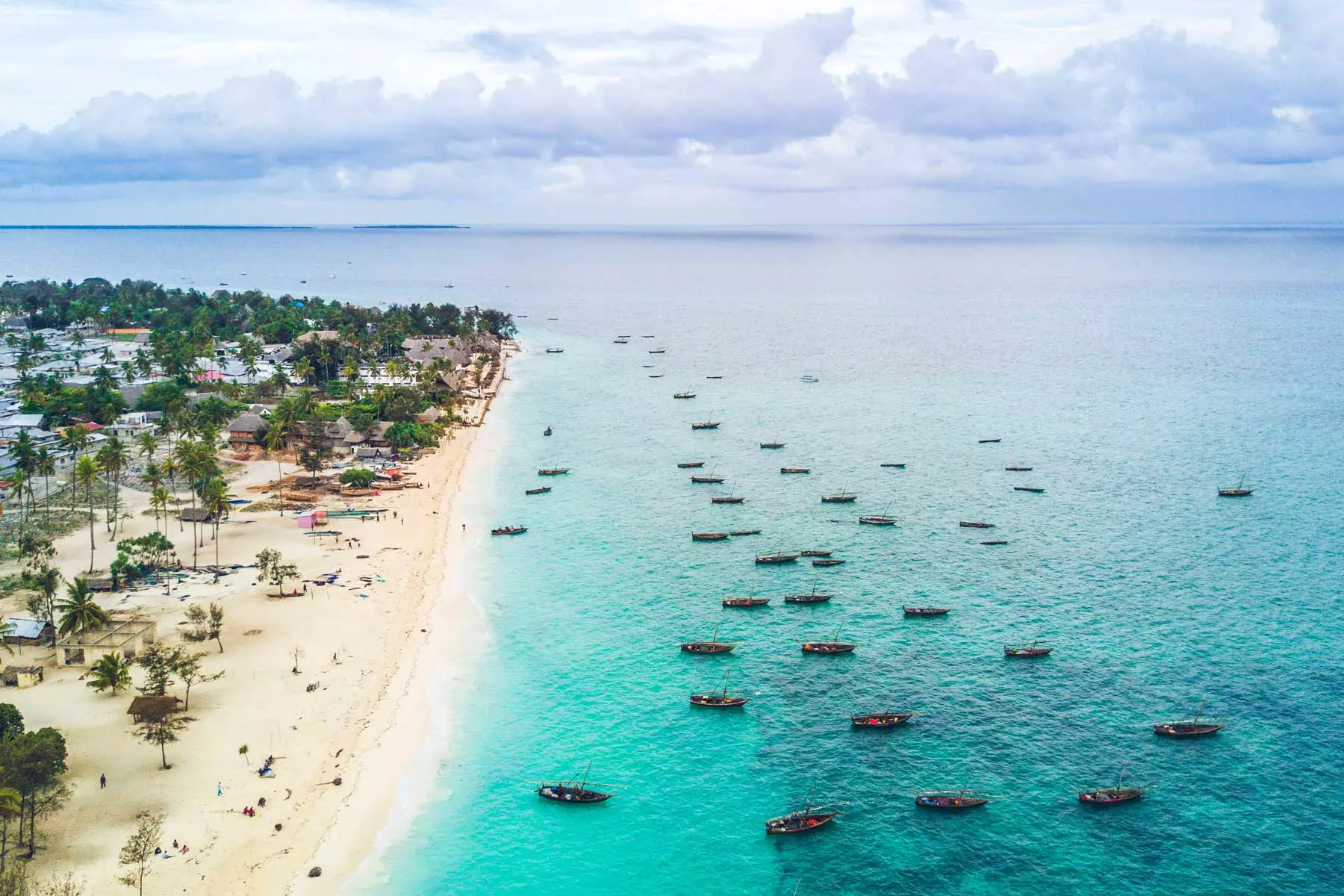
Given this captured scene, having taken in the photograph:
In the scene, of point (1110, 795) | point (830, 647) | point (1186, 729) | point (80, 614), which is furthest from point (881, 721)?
point (80, 614)

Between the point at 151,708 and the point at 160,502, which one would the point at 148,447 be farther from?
the point at 151,708

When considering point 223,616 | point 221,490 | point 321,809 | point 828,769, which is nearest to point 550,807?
point 321,809

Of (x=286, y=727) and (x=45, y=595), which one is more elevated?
(x=45, y=595)

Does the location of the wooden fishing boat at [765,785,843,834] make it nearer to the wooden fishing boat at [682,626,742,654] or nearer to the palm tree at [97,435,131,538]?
the wooden fishing boat at [682,626,742,654]

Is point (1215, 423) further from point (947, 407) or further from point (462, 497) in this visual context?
point (462, 497)

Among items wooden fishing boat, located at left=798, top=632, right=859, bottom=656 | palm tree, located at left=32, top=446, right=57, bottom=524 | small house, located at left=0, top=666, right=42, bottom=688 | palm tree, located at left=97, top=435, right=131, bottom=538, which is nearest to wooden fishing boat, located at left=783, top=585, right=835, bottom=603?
wooden fishing boat, located at left=798, top=632, right=859, bottom=656

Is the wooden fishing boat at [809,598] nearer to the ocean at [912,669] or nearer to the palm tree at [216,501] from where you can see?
the ocean at [912,669]
